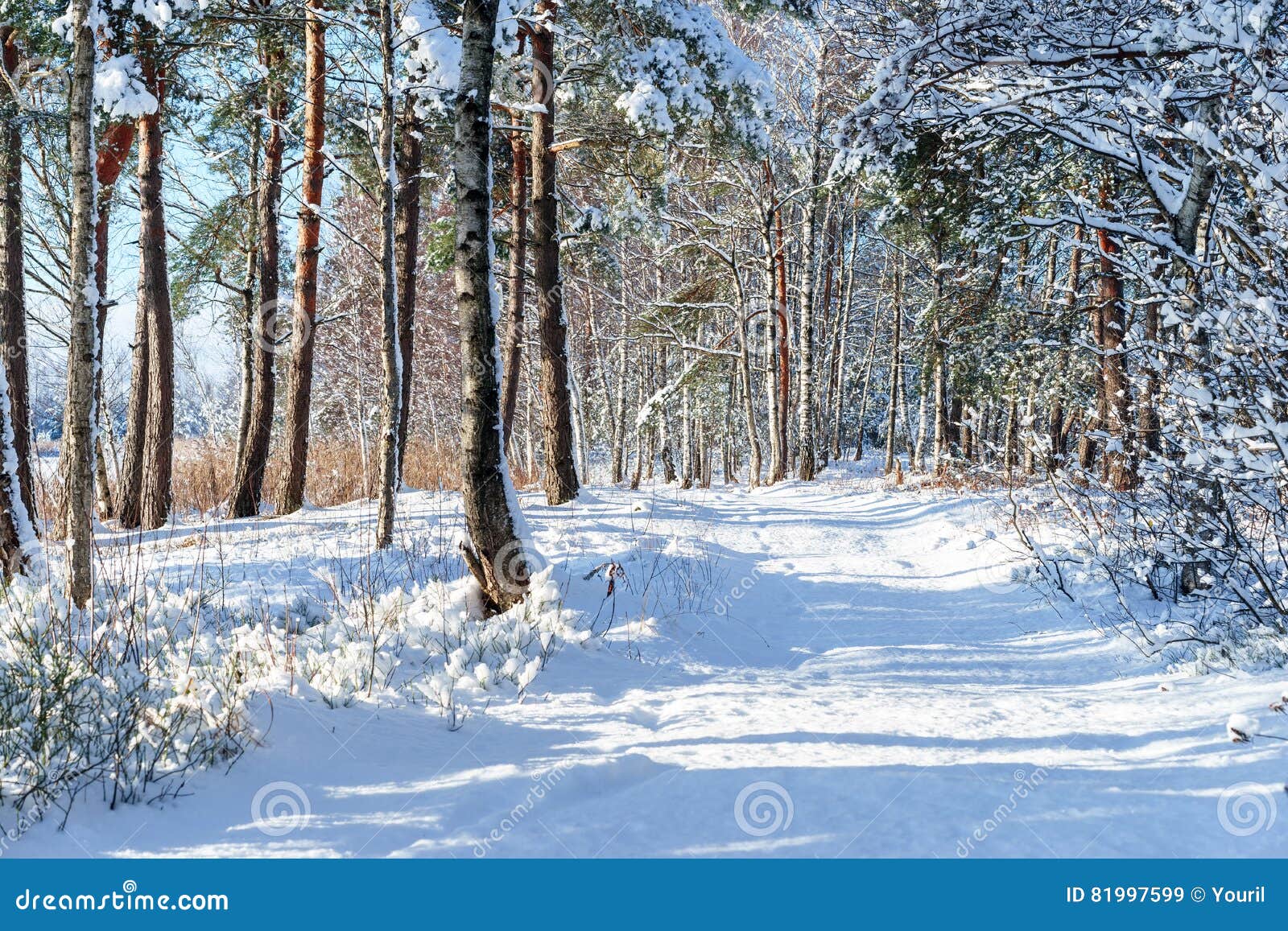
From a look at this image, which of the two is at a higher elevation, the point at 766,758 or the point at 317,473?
the point at 317,473

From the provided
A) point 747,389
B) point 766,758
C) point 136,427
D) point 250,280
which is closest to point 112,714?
point 766,758

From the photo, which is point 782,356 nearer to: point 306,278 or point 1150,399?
point 306,278

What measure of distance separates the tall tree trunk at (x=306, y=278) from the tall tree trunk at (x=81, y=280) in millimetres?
5275

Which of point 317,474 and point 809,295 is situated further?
point 809,295

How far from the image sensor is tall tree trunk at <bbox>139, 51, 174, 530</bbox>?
31.2 ft

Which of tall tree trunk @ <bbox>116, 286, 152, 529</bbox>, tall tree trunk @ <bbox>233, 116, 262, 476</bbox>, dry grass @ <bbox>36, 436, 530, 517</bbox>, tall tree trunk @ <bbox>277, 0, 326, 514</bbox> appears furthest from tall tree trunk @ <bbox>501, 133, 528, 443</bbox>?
tall tree trunk @ <bbox>116, 286, 152, 529</bbox>

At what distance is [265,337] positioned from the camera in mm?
10625

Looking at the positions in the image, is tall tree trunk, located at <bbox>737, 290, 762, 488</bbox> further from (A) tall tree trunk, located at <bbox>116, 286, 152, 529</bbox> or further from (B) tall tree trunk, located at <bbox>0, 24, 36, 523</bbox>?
(B) tall tree trunk, located at <bbox>0, 24, 36, 523</bbox>

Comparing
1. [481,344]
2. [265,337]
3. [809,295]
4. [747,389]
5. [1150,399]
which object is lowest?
[1150,399]

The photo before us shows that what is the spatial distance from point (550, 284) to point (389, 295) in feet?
10.8

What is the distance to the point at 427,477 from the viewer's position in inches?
614

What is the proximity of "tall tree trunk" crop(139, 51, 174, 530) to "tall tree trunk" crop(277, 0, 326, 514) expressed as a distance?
59.6 inches

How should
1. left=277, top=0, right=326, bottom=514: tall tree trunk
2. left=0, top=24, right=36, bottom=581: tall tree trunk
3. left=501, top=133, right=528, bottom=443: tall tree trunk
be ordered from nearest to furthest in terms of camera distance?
left=0, top=24, right=36, bottom=581: tall tree trunk → left=277, top=0, right=326, bottom=514: tall tree trunk → left=501, top=133, right=528, bottom=443: tall tree trunk

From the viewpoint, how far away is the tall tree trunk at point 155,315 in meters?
9.50
